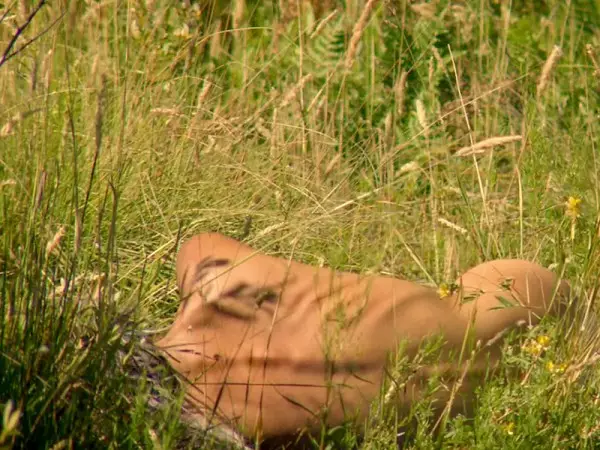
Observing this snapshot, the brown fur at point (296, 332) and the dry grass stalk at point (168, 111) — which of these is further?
the dry grass stalk at point (168, 111)

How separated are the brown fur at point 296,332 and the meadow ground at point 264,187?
87 millimetres

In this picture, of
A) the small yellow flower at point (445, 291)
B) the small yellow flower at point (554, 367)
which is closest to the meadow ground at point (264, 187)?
the small yellow flower at point (554, 367)

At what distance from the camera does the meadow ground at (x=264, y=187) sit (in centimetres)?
207

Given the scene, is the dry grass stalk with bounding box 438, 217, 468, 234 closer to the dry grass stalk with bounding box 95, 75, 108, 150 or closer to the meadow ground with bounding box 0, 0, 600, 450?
the meadow ground with bounding box 0, 0, 600, 450

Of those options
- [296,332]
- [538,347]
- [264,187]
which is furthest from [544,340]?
[264,187]

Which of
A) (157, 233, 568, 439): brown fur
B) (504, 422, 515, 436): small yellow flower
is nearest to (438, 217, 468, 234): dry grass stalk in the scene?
(157, 233, 568, 439): brown fur

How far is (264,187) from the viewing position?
3385 millimetres

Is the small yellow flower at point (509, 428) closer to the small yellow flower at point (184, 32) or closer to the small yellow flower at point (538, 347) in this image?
the small yellow flower at point (538, 347)

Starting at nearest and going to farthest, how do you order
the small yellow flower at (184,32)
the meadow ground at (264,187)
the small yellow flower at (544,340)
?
1. the meadow ground at (264,187)
2. the small yellow flower at (544,340)
3. the small yellow flower at (184,32)

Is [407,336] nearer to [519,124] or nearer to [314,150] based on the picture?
[314,150]

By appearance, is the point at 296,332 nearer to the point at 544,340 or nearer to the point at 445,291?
the point at 445,291

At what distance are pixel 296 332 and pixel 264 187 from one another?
96cm

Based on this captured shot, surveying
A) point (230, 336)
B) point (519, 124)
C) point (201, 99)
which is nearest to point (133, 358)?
point (230, 336)

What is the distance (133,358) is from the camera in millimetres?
2543
